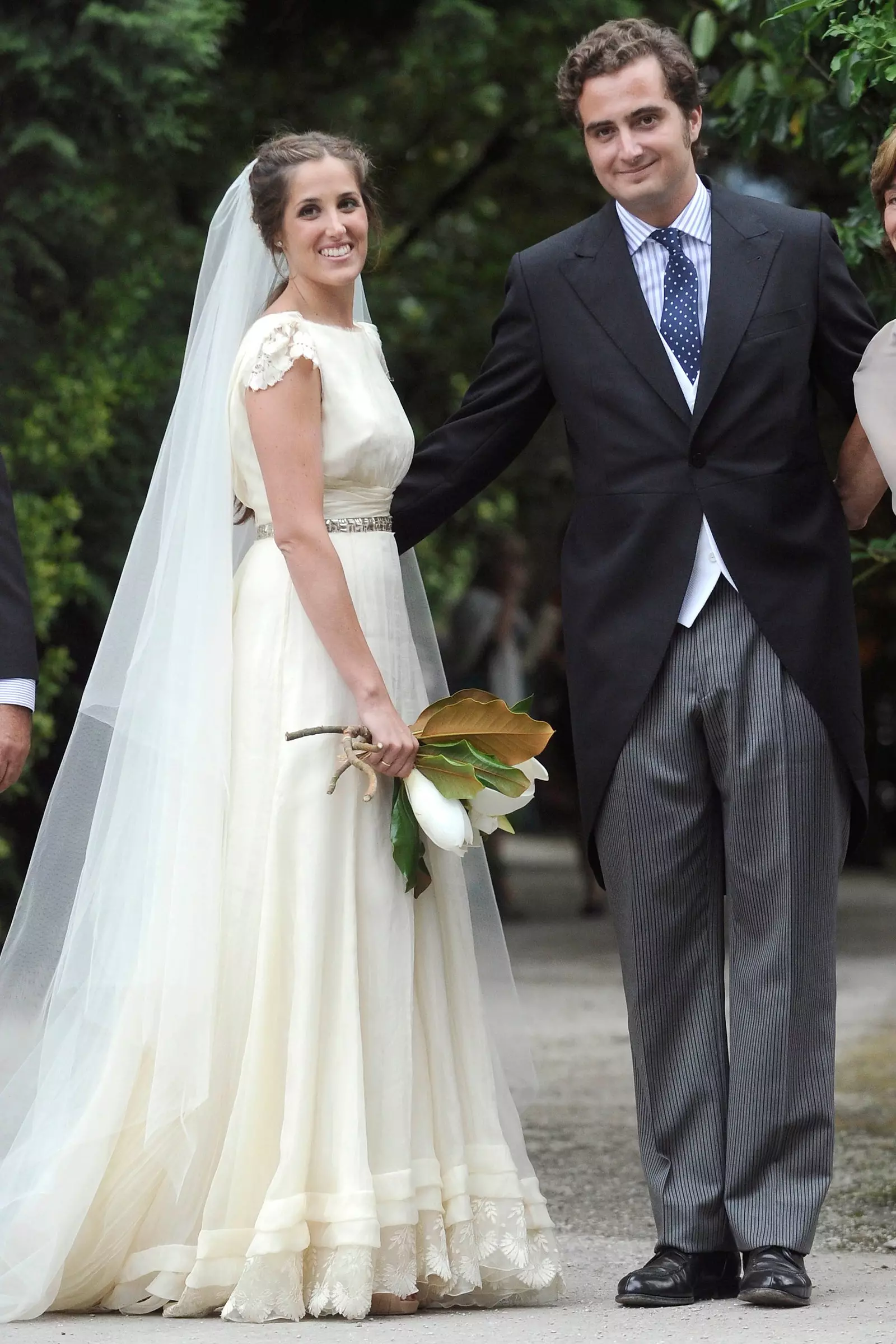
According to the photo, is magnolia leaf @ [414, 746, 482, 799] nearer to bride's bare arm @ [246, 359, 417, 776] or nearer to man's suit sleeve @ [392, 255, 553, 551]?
bride's bare arm @ [246, 359, 417, 776]

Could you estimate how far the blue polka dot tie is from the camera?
3.86 metres

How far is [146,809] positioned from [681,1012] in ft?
3.81

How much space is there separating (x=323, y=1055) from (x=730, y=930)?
85cm

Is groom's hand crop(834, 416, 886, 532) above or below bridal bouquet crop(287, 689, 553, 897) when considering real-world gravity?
above

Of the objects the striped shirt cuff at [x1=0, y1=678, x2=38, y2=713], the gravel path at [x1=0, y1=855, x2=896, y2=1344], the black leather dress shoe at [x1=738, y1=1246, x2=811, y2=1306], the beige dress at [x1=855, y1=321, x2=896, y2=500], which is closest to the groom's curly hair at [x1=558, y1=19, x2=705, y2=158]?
the beige dress at [x1=855, y1=321, x2=896, y2=500]

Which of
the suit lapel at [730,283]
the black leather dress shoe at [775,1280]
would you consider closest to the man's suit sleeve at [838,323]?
the suit lapel at [730,283]

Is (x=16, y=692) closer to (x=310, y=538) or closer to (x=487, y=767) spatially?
(x=310, y=538)

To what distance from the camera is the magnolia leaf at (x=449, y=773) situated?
3869 mm

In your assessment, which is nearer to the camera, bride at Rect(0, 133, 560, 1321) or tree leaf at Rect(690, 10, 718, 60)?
bride at Rect(0, 133, 560, 1321)

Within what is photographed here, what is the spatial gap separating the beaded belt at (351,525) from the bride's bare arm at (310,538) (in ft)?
0.39

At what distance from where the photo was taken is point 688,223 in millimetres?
3928

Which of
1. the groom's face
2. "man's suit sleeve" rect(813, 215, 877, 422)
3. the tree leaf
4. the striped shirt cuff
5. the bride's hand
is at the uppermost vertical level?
the tree leaf

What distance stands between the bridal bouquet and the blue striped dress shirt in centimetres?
41

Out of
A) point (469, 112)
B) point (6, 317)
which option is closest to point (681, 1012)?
point (6, 317)
